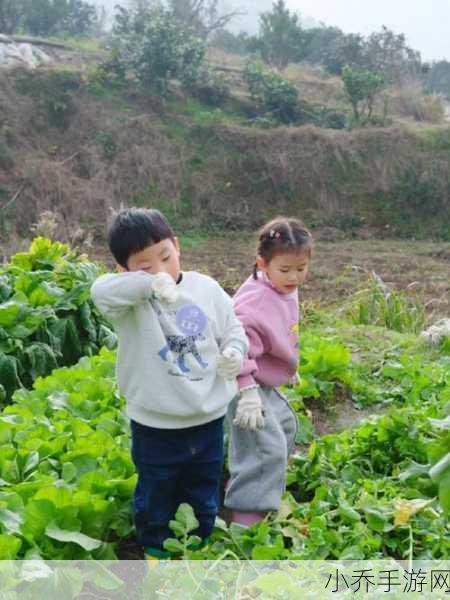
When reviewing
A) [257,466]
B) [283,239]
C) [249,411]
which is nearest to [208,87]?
[283,239]

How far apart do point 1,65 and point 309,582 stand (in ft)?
65.5

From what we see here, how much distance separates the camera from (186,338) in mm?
2215

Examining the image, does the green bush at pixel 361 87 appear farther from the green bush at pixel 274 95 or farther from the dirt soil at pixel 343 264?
the dirt soil at pixel 343 264

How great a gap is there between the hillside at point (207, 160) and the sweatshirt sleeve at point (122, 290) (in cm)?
1523

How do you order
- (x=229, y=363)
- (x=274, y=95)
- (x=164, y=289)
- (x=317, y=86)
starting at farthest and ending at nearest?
(x=317, y=86) < (x=274, y=95) < (x=229, y=363) < (x=164, y=289)

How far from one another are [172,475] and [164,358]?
0.40 m

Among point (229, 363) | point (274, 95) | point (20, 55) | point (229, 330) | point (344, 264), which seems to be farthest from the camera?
point (274, 95)

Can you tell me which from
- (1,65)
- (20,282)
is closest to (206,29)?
(1,65)

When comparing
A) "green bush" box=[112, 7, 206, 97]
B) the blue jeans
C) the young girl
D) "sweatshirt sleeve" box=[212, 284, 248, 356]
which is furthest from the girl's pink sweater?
"green bush" box=[112, 7, 206, 97]

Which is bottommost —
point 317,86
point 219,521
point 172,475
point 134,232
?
point 219,521

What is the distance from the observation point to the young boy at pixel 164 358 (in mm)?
2152

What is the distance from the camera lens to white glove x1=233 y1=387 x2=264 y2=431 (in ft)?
7.86

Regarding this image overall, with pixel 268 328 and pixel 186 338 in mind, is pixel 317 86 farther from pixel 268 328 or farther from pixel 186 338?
pixel 186 338

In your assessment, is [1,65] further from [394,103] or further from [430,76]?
[430,76]
